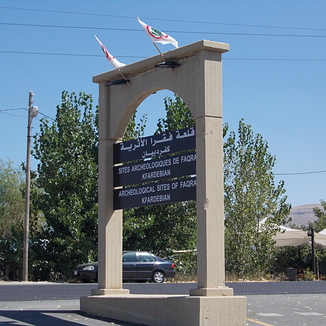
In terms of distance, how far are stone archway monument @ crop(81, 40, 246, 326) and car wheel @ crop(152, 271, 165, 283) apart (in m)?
14.6

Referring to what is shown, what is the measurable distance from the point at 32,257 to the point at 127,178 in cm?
2066

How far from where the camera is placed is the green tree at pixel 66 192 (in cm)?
3083

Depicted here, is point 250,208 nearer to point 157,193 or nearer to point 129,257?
point 129,257

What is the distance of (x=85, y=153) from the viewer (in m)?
32.3

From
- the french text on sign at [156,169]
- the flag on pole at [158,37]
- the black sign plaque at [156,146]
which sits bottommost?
the french text on sign at [156,169]

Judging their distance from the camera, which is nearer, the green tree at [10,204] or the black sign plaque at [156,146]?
the black sign plaque at [156,146]

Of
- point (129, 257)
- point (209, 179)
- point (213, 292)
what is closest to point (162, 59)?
point (209, 179)

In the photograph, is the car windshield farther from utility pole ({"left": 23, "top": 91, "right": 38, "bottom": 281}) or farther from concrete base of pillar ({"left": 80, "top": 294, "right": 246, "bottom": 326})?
concrete base of pillar ({"left": 80, "top": 294, "right": 246, "bottom": 326})

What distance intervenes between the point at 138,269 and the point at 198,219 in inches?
669

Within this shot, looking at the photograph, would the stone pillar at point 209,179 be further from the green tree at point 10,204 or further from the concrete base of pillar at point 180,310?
the green tree at point 10,204

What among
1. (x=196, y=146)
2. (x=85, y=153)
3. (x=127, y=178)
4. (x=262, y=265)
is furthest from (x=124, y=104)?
(x=262, y=265)

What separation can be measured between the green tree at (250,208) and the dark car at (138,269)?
353 inches

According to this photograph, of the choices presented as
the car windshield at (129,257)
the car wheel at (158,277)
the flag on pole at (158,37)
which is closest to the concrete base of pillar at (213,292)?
the flag on pole at (158,37)

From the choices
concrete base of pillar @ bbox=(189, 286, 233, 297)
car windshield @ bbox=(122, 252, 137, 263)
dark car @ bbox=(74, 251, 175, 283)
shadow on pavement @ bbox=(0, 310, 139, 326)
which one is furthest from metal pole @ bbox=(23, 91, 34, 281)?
concrete base of pillar @ bbox=(189, 286, 233, 297)
